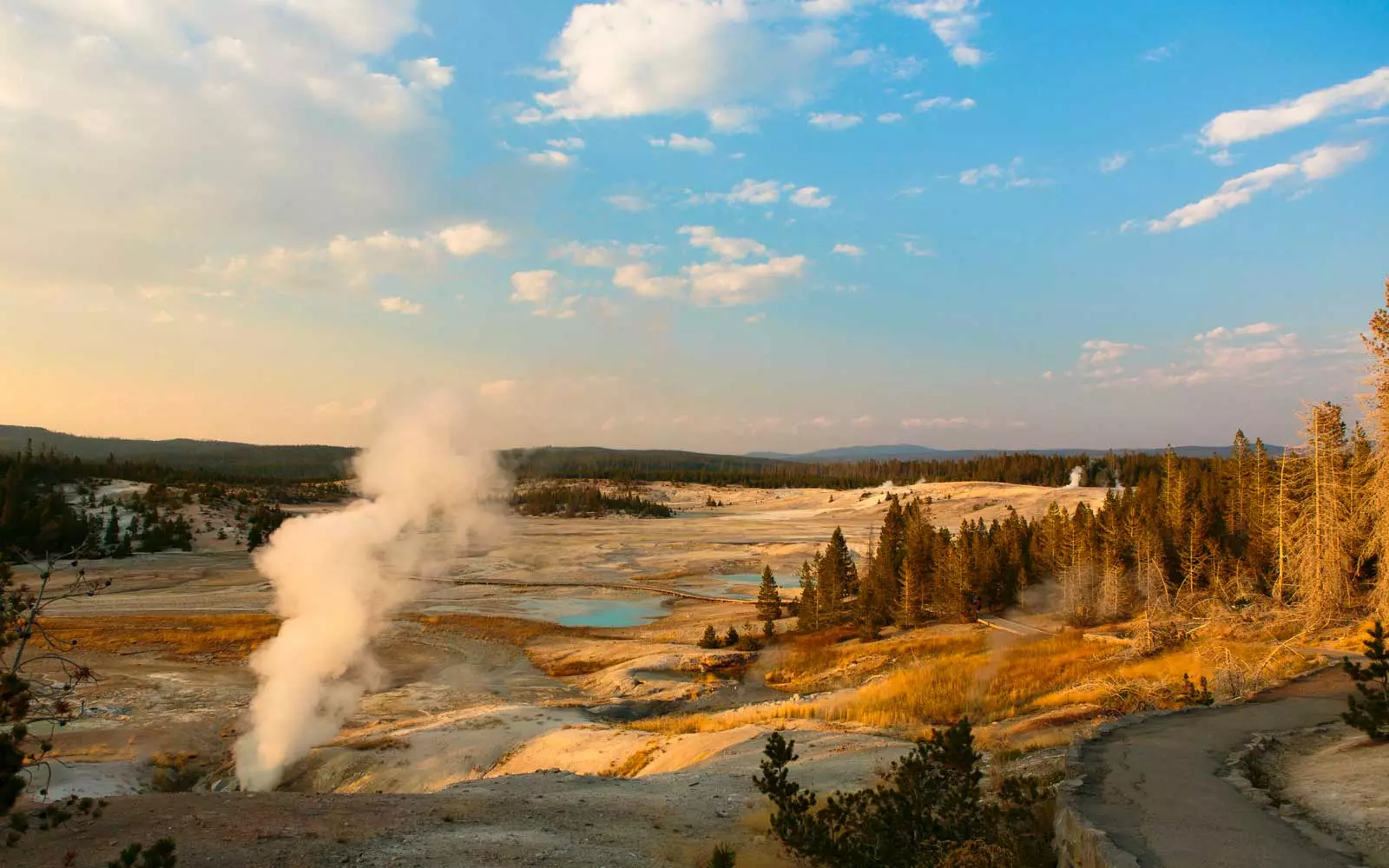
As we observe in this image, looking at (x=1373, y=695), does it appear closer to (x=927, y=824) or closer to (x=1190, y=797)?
(x=1190, y=797)

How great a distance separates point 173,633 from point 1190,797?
55.2 m

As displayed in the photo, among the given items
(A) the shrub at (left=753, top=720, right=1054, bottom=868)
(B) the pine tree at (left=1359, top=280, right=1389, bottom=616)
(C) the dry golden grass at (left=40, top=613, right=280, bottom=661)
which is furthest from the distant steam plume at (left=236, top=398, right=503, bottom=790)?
(B) the pine tree at (left=1359, top=280, right=1389, bottom=616)

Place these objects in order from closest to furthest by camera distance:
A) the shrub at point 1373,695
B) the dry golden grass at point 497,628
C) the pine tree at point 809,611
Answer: the shrub at point 1373,695, the dry golden grass at point 497,628, the pine tree at point 809,611

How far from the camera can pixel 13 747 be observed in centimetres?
830

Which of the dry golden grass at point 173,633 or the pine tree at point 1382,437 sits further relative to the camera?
the dry golden grass at point 173,633

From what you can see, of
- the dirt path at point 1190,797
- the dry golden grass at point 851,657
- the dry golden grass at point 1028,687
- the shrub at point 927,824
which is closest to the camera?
the dirt path at point 1190,797

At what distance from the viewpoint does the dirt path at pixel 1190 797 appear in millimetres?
8602

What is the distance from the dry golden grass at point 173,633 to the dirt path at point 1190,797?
1765 inches

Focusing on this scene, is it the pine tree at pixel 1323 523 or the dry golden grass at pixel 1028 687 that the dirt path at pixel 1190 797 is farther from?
the pine tree at pixel 1323 523

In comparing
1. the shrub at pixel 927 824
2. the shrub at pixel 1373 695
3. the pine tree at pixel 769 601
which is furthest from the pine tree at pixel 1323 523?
the pine tree at pixel 769 601

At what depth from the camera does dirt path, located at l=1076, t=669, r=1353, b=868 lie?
8602 millimetres

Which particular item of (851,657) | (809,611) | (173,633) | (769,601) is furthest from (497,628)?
(851,657)

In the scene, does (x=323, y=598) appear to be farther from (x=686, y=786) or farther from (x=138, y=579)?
(x=138, y=579)

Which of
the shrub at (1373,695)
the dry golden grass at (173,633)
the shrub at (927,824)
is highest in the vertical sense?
the shrub at (1373,695)
